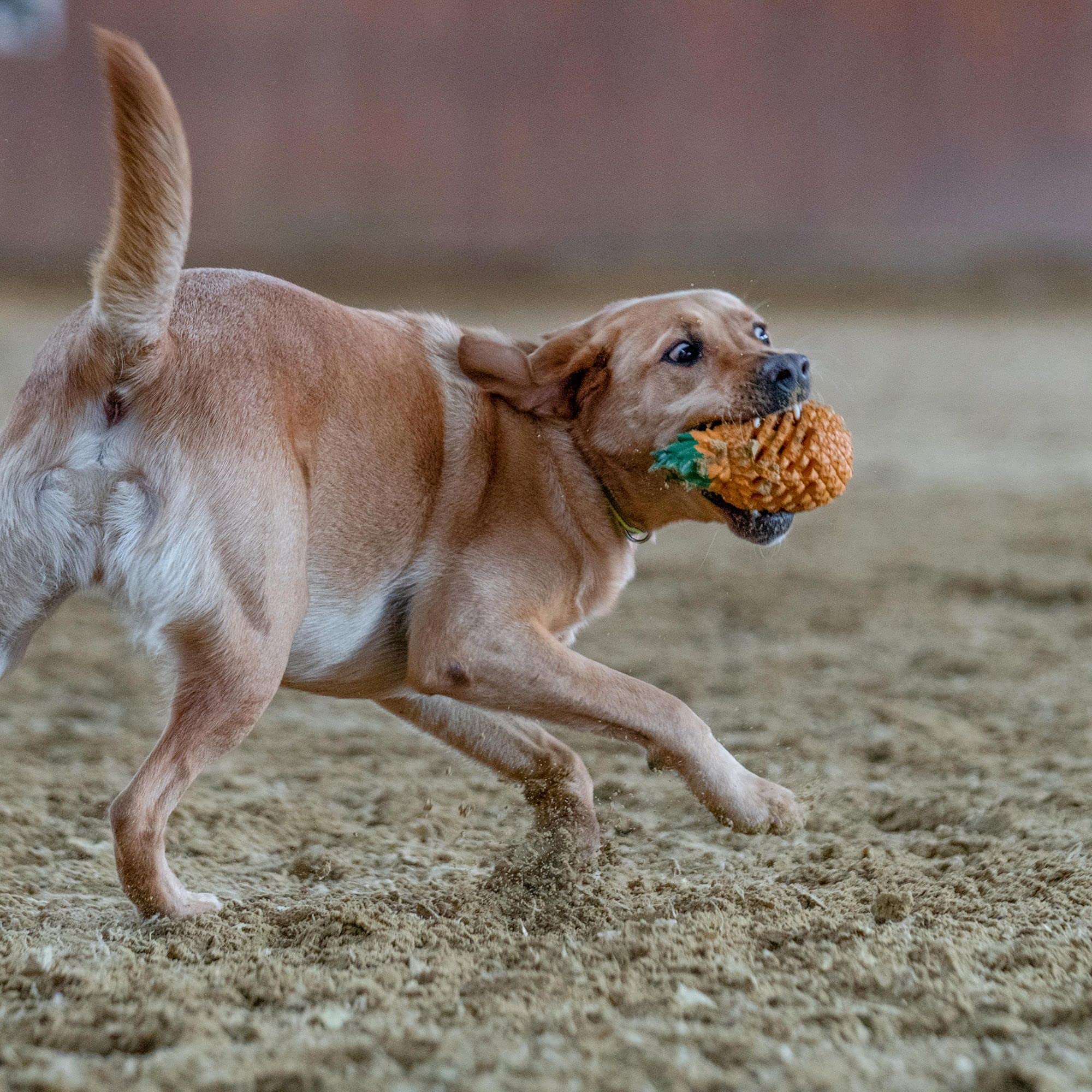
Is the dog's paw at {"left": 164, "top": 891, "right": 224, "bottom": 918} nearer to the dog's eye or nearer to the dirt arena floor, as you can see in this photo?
the dirt arena floor

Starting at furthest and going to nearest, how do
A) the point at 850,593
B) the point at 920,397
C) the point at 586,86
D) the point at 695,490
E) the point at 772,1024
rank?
the point at 586,86, the point at 920,397, the point at 850,593, the point at 695,490, the point at 772,1024

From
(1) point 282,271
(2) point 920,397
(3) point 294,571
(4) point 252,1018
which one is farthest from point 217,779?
(1) point 282,271

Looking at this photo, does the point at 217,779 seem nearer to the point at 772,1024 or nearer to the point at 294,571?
the point at 294,571

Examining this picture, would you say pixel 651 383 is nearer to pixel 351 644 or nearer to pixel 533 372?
pixel 533 372

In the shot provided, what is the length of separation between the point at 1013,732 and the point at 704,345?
1.75m

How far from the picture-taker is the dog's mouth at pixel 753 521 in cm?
302

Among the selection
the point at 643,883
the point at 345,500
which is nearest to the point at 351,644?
the point at 345,500

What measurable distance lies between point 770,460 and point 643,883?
100cm

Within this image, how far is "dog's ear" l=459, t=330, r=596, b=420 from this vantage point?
124 inches

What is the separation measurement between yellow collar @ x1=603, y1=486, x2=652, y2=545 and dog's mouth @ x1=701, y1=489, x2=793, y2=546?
0.74 feet

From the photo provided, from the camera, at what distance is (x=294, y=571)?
2.77 meters

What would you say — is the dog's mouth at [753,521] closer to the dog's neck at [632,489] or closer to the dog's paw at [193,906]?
the dog's neck at [632,489]

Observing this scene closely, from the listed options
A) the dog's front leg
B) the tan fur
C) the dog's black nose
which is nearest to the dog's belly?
the tan fur

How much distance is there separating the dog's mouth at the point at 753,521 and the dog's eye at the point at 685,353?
319mm
